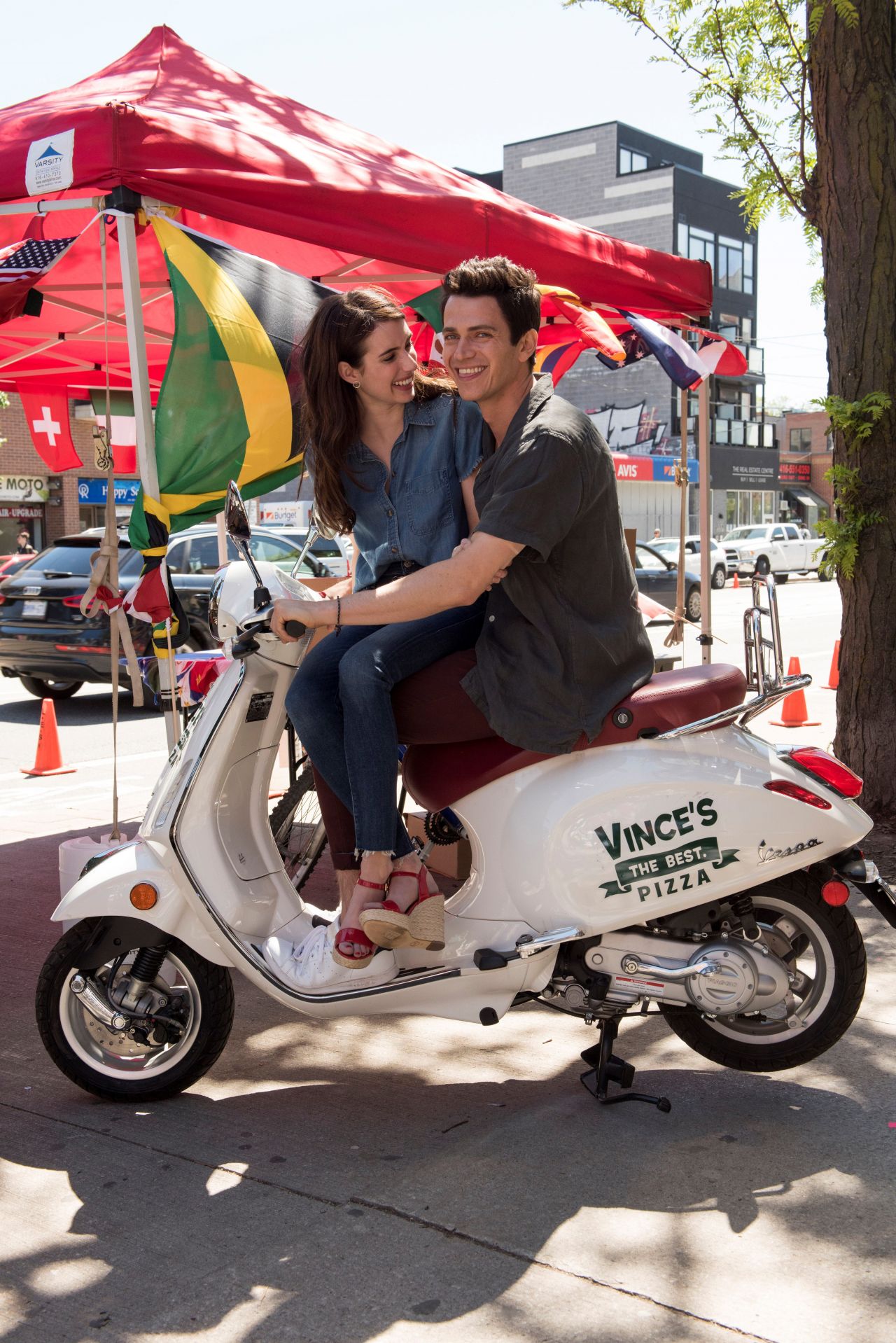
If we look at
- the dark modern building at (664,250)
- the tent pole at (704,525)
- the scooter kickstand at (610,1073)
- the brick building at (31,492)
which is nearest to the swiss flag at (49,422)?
the tent pole at (704,525)

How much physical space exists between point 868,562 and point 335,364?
3268 mm

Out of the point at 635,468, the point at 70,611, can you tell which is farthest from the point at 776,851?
the point at 635,468

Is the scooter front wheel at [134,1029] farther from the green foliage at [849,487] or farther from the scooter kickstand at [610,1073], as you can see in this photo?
the green foliage at [849,487]

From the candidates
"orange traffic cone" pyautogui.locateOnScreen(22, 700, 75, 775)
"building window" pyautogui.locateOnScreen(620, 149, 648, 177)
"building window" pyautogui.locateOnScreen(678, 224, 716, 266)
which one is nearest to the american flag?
"orange traffic cone" pyautogui.locateOnScreen(22, 700, 75, 775)

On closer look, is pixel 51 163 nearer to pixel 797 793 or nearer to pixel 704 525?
pixel 797 793

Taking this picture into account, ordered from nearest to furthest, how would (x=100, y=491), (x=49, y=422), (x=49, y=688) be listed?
1. (x=49, y=422)
2. (x=49, y=688)
3. (x=100, y=491)

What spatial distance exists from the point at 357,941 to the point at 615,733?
852 mm

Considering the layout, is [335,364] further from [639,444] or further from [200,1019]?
[639,444]

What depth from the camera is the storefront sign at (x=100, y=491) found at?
52.7 ft

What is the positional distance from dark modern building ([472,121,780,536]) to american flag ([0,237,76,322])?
138ft

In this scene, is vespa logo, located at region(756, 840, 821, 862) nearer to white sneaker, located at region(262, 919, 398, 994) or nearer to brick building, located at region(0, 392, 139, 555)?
white sneaker, located at region(262, 919, 398, 994)

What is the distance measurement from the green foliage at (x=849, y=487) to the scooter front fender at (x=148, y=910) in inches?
142

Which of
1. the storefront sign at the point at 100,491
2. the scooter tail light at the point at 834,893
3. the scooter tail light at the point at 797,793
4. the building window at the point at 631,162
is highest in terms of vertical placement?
the building window at the point at 631,162

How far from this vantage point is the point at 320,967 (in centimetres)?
340
